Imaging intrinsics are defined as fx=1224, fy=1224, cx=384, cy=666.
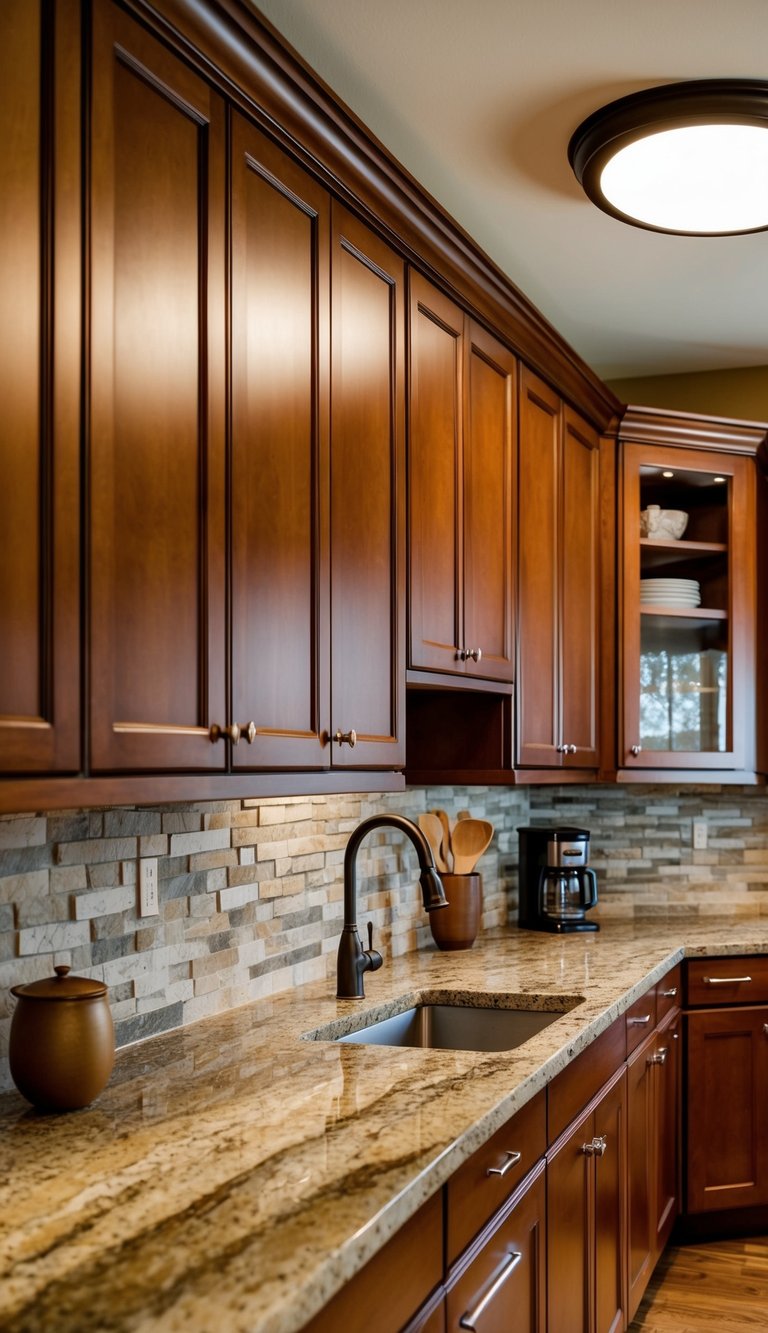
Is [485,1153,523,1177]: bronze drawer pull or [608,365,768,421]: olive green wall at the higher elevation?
[608,365,768,421]: olive green wall

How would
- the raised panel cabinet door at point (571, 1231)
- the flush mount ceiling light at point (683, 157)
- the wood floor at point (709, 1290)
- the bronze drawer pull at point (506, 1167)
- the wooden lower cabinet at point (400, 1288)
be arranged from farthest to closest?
the wood floor at point (709, 1290)
the flush mount ceiling light at point (683, 157)
the raised panel cabinet door at point (571, 1231)
the bronze drawer pull at point (506, 1167)
the wooden lower cabinet at point (400, 1288)

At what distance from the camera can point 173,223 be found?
67.2 inches

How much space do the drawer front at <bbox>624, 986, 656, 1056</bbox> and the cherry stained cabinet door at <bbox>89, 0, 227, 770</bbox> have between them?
1.55 m

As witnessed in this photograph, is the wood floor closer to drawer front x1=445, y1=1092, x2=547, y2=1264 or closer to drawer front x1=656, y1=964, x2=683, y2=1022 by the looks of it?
drawer front x1=656, y1=964, x2=683, y2=1022

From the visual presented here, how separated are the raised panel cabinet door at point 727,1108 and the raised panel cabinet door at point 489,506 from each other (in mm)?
1316

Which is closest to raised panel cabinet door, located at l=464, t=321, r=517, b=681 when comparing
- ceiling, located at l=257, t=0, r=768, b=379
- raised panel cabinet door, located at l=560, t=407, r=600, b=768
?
ceiling, located at l=257, t=0, r=768, b=379

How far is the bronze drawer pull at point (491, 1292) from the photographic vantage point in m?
1.72

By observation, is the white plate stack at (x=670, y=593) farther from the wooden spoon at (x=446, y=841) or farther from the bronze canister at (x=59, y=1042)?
the bronze canister at (x=59, y=1042)

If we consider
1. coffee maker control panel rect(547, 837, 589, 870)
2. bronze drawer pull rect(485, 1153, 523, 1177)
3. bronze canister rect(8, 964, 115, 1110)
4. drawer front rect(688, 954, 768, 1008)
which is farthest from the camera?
coffee maker control panel rect(547, 837, 589, 870)

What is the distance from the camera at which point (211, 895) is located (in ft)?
7.71

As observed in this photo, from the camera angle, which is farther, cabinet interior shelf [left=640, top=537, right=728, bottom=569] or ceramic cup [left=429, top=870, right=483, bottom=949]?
cabinet interior shelf [left=640, top=537, right=728, bottom=569]

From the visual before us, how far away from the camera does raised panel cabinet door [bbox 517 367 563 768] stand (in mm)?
3230

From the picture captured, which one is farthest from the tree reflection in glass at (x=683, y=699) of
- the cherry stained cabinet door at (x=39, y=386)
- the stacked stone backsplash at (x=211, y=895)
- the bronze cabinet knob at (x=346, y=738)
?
the cherry stained cabinet door at (x=39, y=386)

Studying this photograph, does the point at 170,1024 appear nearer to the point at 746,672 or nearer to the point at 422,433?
the point at 422,433
